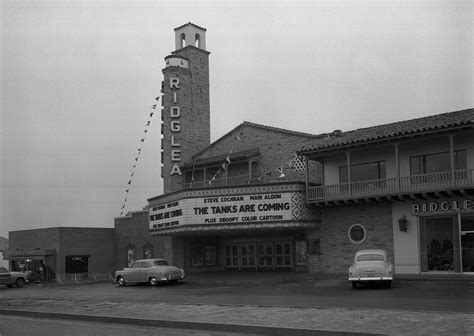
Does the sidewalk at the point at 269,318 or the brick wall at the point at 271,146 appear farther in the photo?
the brick wall at the point at 271,146

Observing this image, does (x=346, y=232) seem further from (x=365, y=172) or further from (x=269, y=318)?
(x=269, y=318)

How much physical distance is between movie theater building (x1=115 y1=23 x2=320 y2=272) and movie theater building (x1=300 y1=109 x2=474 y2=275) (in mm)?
1562

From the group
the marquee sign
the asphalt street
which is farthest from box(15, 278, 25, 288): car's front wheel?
the asphalt street

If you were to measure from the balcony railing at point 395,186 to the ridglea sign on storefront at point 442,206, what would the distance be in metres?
1.10

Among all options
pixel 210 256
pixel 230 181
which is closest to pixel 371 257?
pixel 230 181

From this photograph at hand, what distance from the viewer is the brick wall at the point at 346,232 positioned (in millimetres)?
29641

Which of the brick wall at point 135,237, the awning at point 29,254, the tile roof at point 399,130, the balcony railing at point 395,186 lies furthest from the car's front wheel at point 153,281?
the awning at point 29,254

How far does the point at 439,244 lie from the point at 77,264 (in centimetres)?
2840

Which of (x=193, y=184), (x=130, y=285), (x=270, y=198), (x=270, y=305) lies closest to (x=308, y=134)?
(x=270, y=198)

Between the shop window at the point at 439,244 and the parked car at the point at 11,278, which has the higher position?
the shop window at the point at 439,244

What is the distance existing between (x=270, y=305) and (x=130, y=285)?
1762cm

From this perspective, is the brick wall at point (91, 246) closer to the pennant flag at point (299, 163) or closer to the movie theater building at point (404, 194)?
the pennant flag at point (299, 163)

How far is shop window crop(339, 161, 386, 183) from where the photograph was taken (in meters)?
30.2

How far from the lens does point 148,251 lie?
42469mm
